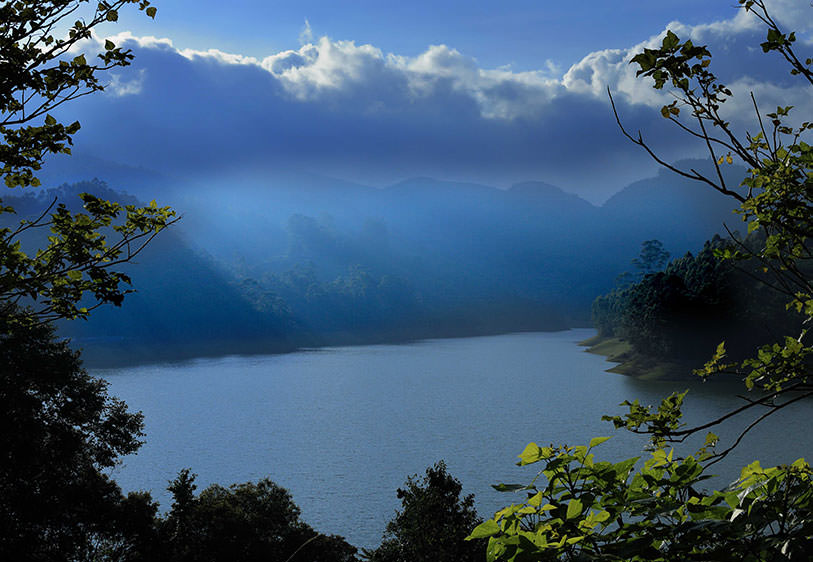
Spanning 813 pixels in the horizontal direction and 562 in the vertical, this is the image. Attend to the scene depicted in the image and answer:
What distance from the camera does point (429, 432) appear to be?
40.6 meters

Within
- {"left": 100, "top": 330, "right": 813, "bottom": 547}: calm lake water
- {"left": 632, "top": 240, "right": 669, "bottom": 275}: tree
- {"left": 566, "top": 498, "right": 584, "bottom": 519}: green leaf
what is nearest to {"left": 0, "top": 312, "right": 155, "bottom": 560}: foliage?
{"left": 100, "top": 330, "right": 813, "bottom": 547}: calm lake water

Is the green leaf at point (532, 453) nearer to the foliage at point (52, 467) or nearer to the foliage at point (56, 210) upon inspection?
the foliage at point (56, 210)

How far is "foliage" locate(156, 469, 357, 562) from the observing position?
1565 cm

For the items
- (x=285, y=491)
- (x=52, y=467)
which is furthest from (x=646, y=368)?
(x=52, y=467)

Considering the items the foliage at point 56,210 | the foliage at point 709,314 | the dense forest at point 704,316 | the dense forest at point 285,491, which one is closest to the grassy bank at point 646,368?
the dense forest at point 704,316

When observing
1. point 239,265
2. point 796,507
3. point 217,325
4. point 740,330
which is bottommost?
point 740,330

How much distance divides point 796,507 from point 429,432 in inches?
1564

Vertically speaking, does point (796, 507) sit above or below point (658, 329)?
above

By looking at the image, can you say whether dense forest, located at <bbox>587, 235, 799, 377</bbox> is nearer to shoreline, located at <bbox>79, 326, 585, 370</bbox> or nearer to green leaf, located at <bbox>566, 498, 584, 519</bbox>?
green leaf, located at <bbox>566, 498, 584, 519</bbox>

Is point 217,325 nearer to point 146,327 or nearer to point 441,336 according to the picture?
point 146,327

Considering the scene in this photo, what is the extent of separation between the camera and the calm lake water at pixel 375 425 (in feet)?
97.4

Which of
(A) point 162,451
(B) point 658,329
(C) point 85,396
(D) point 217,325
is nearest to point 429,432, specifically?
(A) point 162,451

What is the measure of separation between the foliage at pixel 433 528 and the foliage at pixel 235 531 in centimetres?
144

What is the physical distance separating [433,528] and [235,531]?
17.2 ft
